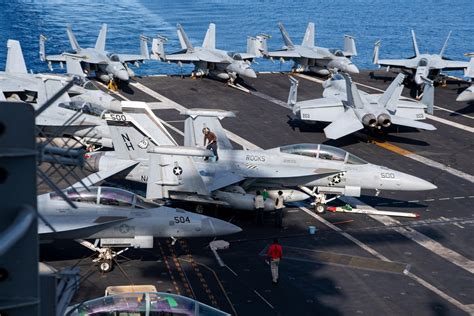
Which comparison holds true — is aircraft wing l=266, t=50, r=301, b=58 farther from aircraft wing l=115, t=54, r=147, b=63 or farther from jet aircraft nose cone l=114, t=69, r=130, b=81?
jet aircraft nose cone l=114, t=69, r=130, b=81

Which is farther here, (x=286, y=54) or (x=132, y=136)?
(x=286, y=54)

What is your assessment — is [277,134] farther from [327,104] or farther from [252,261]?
[252,261]

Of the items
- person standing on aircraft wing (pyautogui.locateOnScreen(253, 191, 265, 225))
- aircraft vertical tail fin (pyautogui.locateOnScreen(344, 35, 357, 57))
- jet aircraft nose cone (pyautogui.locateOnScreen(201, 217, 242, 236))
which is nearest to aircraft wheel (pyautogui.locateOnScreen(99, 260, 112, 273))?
jet aircraft nose cone (pyautogui.locateOnScreen(201, 217, 242, 236))

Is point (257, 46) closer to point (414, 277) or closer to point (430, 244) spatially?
point (430, 244)

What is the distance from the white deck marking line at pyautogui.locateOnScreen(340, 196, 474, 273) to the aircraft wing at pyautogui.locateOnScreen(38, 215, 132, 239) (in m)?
12.0

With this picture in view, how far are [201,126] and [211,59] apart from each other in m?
28.6

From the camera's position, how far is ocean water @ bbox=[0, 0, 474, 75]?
87306mm

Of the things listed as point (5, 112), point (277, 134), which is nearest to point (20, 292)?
point (5, 112)

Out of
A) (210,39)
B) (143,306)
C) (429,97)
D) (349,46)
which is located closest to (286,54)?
(349,46)

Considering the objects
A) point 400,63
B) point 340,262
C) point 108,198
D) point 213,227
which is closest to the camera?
point 108,198

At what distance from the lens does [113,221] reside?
79.5ft

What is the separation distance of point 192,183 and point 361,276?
7.67m

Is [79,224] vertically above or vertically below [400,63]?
below

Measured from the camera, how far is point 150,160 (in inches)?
1178
